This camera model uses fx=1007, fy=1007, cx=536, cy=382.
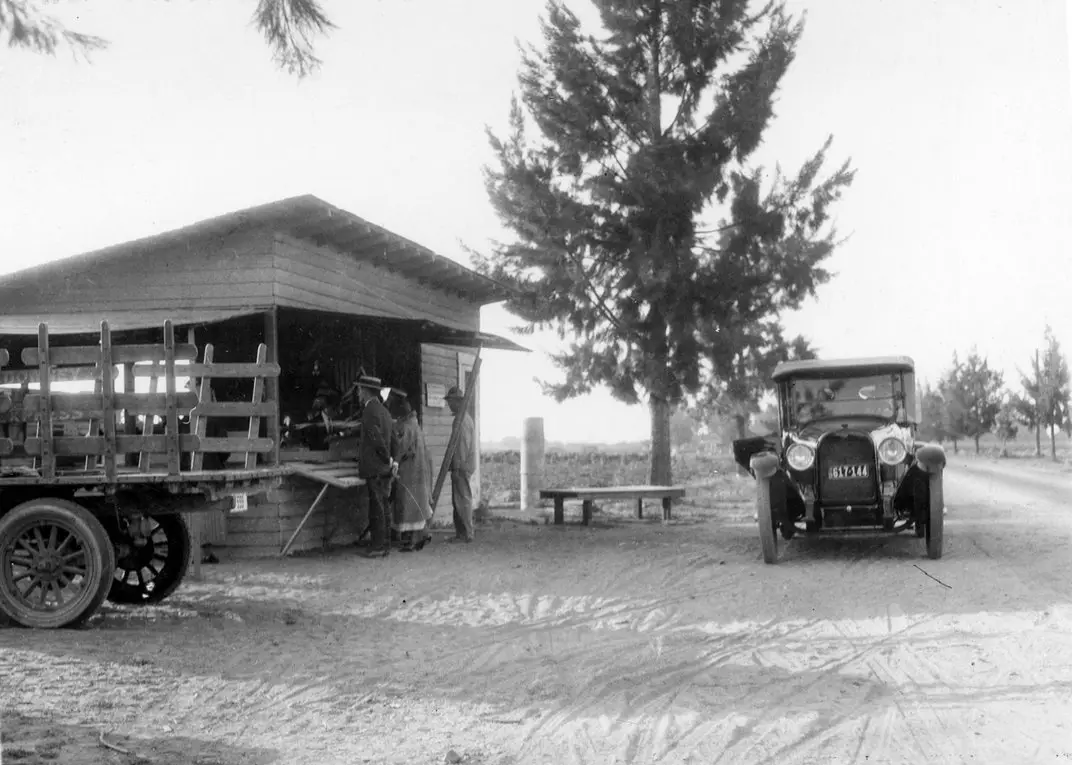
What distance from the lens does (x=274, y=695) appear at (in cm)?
533

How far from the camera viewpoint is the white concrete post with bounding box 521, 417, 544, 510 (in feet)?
62.3

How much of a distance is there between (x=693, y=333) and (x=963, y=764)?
15860 mm

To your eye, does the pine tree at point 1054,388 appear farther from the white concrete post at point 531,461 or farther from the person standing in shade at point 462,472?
the person standing in shade at point 462,472

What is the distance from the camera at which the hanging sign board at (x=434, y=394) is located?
14.4 meters

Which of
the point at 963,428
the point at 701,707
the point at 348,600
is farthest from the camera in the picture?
the point at 963,428

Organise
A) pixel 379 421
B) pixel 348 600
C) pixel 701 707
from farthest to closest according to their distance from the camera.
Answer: pixel 379 421, pixel 348 600, pixel 701 707

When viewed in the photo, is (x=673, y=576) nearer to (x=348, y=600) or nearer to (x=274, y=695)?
(x=348, y=600)

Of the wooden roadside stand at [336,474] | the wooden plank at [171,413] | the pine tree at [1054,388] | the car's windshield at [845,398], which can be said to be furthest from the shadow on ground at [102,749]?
the pine tree at [1054,388]

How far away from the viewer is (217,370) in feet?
24.3

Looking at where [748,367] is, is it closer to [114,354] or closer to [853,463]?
[853,463]

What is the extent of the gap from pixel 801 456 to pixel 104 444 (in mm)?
6800

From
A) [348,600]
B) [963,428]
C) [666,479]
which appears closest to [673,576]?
[348,600]

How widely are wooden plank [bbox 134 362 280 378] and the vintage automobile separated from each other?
504 centimetres

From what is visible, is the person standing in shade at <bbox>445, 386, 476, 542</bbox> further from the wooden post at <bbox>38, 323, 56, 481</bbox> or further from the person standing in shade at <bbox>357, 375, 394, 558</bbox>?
the wooden post at <bbox>38, 323, 56, 481</bbox>
